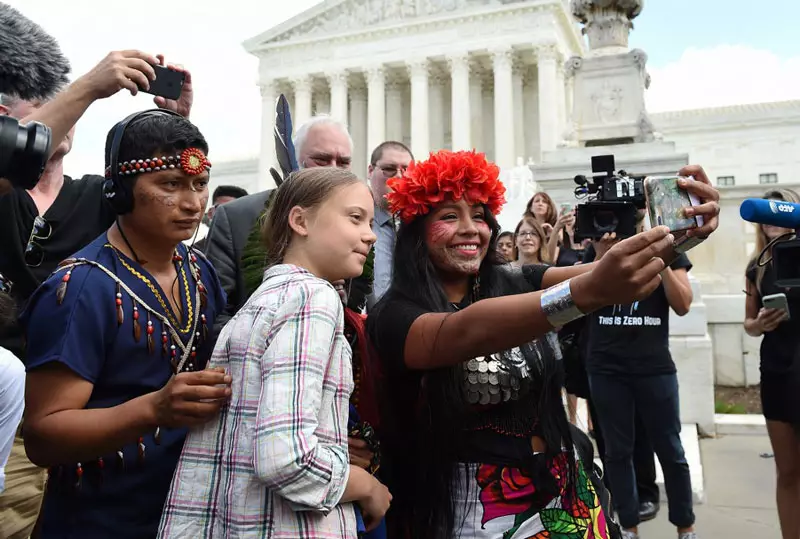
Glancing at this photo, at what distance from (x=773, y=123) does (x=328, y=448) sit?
5309 cm

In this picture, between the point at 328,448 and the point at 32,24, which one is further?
the point at 32,24

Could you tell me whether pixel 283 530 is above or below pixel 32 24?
below

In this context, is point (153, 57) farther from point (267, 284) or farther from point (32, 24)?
point (267, 284)

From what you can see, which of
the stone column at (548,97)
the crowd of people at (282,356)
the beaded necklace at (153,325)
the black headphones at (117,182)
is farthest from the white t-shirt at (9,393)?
the stone column at (548,97)

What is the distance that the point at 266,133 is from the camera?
4797 centimetres

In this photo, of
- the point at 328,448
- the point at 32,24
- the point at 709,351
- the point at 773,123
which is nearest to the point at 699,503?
the point at 709,351

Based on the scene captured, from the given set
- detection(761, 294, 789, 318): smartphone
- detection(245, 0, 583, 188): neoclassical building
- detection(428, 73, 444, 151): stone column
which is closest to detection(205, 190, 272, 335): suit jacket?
detection(761, 294, 789, 318): smartphone

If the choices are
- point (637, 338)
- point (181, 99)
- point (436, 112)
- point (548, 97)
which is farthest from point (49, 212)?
point (436, 112)

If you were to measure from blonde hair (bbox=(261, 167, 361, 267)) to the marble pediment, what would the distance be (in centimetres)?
4558

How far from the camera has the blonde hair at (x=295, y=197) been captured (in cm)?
190

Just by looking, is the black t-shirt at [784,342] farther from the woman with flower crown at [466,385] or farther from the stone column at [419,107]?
the stone column at [419,107]

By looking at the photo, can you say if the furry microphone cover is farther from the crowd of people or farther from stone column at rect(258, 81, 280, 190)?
stone column at rect(258, 81, 280, 190)

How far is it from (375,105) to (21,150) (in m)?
45.4

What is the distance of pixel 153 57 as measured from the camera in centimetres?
228
